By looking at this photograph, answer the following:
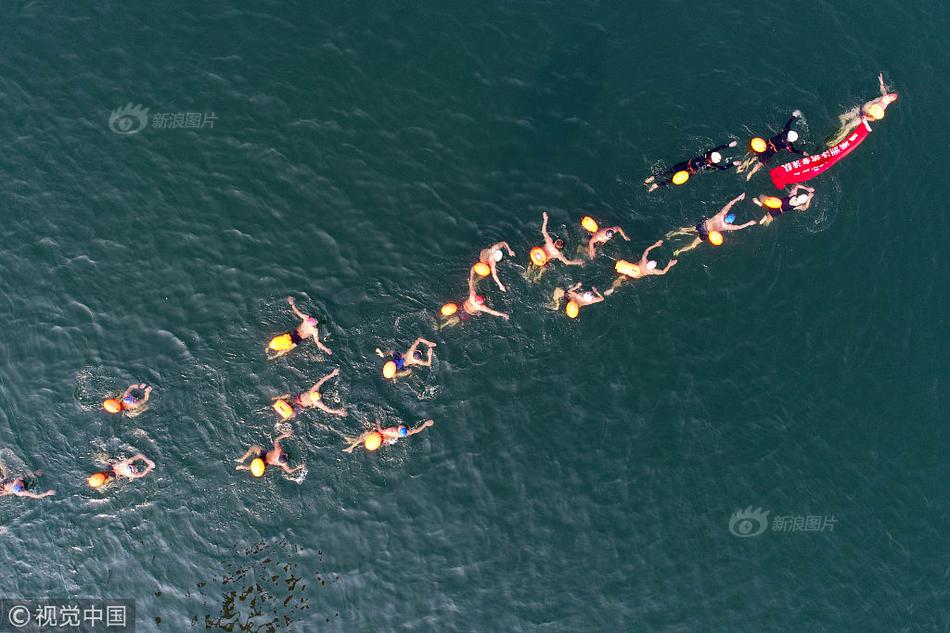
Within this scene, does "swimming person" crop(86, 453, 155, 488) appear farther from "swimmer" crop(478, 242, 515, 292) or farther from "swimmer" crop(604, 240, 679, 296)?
"swimmer" crop(604, 240, 679, 296)

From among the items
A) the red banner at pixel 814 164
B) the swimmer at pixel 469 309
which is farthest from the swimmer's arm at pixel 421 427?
the red banner at pixel 814 164

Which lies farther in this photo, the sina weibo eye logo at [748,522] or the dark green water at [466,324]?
the sina weibo eye logo at [748,522]

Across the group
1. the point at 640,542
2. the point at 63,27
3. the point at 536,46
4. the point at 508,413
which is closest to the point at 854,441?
the point at 640,542

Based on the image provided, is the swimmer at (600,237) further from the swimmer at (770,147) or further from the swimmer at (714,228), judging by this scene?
the swimmer at (770,147)

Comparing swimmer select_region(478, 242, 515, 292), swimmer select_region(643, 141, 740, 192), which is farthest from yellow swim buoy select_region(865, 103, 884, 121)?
swimmer select_region(478, 242, 515, 292)

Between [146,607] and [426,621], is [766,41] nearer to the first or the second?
[426,621]

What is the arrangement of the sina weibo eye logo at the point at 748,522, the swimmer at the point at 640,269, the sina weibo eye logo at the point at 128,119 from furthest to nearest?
the sina weibo eye logo at the point at 128,119 → the sina weibo eye logo at the point at 748,522 → the swimmer at the point at 640,269
